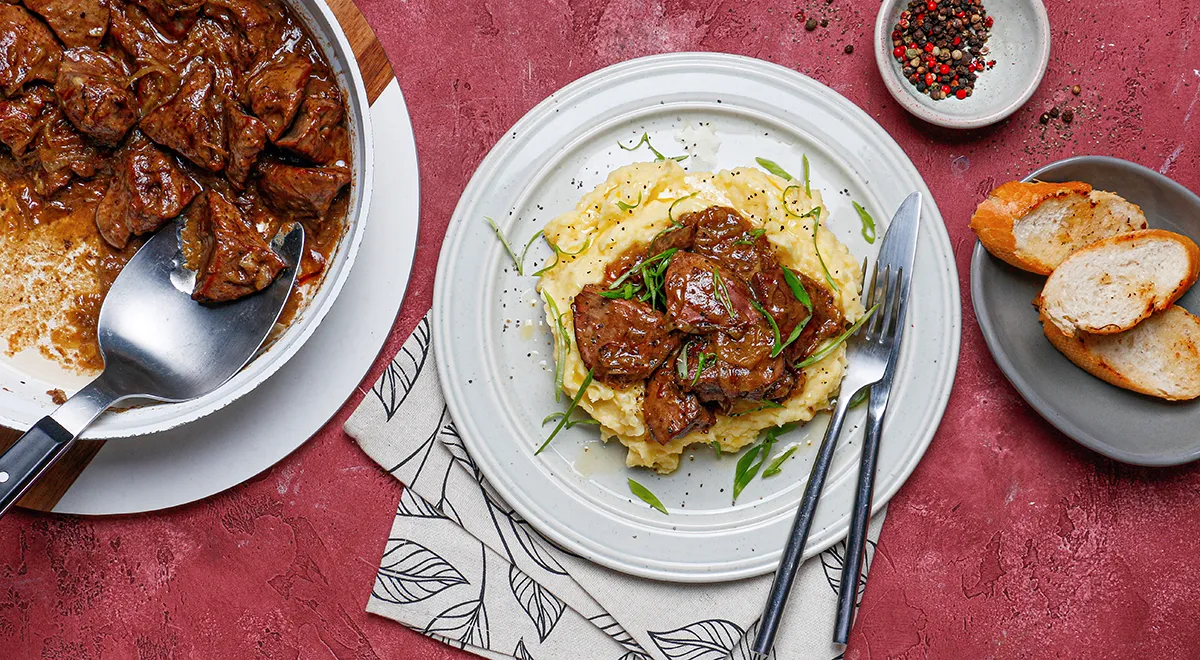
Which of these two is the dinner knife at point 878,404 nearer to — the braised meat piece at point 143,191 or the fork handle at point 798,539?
the fork handle at point 798,539

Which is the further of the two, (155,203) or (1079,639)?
(1079,639)

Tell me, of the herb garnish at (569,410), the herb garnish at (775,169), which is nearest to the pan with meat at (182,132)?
the herb garnish at (569,410)

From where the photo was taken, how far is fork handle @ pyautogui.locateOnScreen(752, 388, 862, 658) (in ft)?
12.9

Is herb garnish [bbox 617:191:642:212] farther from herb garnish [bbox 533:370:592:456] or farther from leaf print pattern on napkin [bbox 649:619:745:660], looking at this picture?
leaf print pattern on napkin [bbox 649:619:745:660]

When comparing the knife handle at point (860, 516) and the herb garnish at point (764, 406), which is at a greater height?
the herb garnish at point (764, 406)

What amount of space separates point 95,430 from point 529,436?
1915 millimetres

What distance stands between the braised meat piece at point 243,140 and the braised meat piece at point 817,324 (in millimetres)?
2501

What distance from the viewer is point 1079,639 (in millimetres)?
4281

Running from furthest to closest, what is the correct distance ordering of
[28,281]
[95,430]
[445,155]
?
[445,155] < [28,281] < [95,430]

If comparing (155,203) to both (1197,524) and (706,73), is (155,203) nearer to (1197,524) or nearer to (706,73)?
(706,73)

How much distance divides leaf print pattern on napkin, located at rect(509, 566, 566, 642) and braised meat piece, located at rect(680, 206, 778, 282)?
1.83m

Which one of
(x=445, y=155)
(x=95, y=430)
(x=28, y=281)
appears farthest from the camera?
(x=445, y=155)

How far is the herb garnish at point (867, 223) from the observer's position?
412 centimetres

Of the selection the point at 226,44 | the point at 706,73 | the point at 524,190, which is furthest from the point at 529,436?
the point at 226,44
